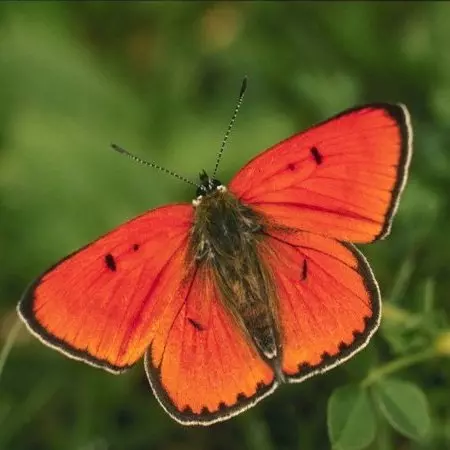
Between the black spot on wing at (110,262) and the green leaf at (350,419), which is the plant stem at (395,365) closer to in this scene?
the green leaf at (350,419)

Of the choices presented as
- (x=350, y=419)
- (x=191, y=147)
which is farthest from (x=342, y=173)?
(x=191, y=147)

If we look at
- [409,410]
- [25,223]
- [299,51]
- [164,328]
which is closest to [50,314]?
[164,328]

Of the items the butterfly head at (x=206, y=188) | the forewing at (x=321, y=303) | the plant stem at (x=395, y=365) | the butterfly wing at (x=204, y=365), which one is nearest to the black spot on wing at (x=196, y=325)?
the butterfly wing at (x=204, y=365)

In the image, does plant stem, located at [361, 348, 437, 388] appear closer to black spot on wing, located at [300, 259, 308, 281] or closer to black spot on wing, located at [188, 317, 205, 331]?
black spot on wing, located at [300, 259, 308, 281]

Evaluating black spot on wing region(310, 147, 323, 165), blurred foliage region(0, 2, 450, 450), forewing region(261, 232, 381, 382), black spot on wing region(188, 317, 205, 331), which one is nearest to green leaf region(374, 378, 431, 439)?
blurred foliage region(0, 2, 450, 450)

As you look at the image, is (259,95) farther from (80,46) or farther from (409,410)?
(409,410)

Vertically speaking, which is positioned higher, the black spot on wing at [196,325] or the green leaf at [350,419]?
the black spot on wing at [196,325]

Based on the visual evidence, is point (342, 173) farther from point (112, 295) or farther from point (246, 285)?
point (112, 295)
